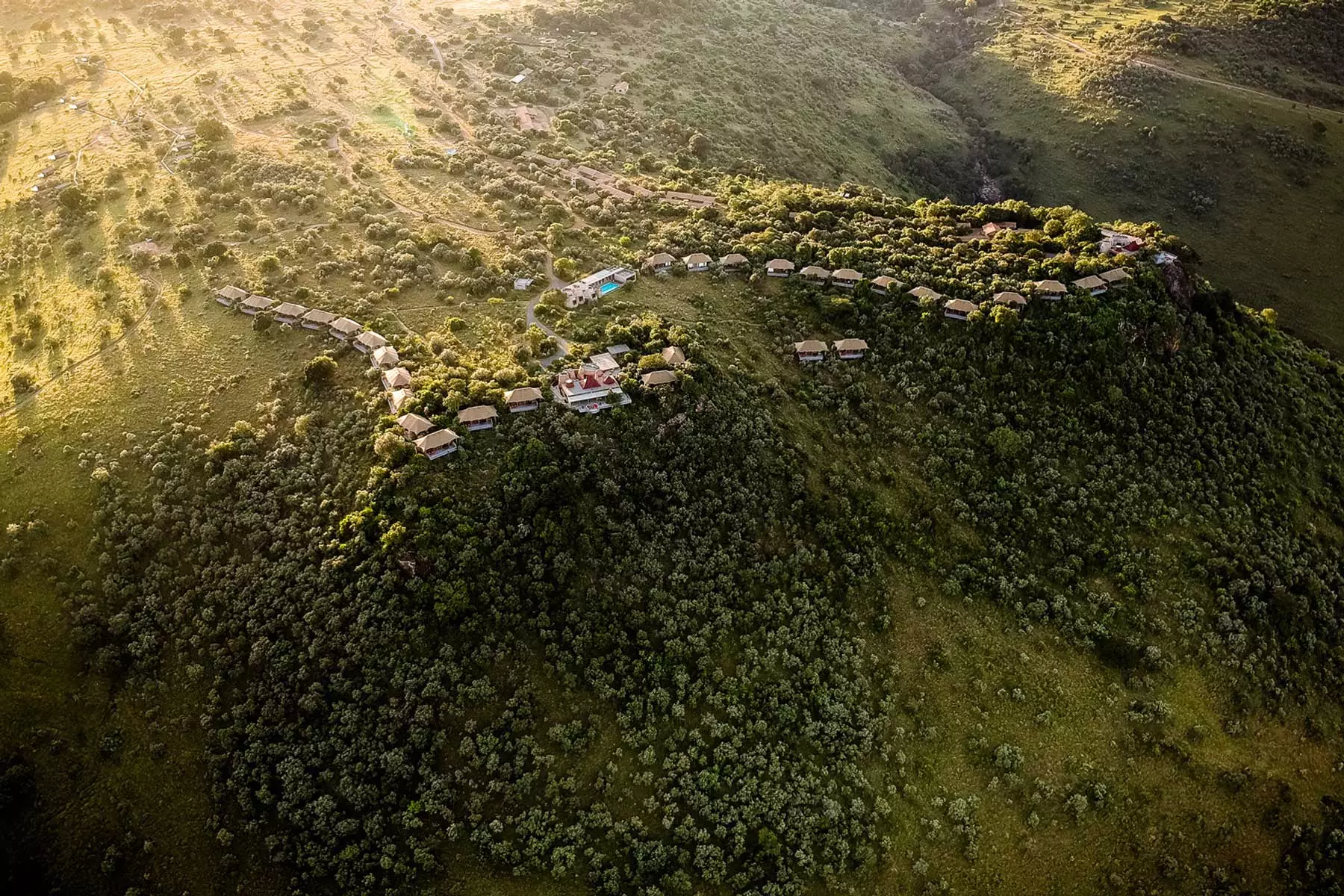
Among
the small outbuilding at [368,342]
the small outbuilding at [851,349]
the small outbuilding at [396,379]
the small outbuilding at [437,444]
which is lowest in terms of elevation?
the small outbuilding at [851,349]

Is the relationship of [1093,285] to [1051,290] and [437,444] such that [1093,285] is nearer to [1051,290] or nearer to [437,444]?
[1051,290]

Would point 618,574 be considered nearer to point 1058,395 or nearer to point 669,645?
point 669,645

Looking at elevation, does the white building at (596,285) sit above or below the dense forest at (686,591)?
above

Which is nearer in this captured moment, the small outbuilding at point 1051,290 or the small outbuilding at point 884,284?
the small outbuilding at point 1051,290

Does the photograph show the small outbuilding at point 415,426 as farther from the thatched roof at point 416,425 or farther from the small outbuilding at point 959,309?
the small outbuilding at point 959,309

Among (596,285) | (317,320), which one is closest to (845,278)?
(596,285)

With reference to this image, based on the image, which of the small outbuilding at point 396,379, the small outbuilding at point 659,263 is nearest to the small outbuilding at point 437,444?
the small outbuilding at point 396,379

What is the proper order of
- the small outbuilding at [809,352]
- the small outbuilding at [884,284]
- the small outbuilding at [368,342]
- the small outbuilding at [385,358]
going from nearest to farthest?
the small outbuilding at [385,358]
the small outbuilding at [368,342]
the small outbuilding at [809,352]
the small outbuilding at [884,284]
